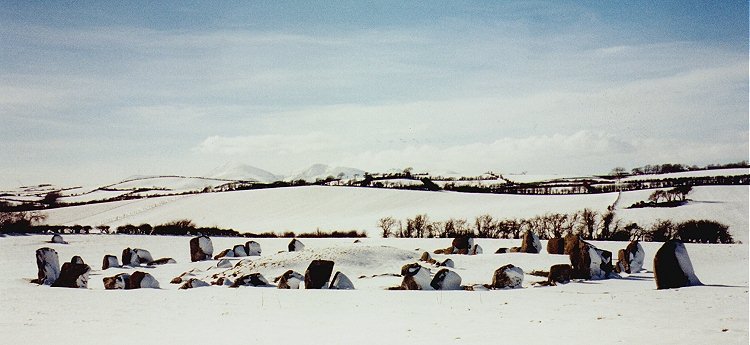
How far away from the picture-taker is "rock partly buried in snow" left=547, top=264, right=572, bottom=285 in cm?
2655

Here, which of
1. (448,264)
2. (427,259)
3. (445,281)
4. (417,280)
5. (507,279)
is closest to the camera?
(417,280)

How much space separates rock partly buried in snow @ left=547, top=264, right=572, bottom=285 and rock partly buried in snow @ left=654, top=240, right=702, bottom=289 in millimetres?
6403

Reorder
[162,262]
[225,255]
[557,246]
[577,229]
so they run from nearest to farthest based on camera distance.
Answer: [557,246], [162,262], [225,255], [577,229]

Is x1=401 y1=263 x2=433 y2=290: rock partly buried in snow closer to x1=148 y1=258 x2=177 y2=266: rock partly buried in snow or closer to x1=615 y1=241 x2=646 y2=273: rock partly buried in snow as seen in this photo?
x1=615 y1=241 x2=646 y2=273: rock partly buried in snow

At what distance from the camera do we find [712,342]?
9.87 m

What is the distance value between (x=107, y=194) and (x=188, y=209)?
157 feet

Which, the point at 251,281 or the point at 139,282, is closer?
the point at 139,282

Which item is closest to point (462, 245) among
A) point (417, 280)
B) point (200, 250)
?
point (417, 280)

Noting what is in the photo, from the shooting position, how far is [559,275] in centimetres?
2673

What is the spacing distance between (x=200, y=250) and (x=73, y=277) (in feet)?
50.5

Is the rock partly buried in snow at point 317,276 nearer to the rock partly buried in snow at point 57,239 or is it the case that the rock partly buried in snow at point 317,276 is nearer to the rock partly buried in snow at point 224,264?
the rock partly buried in snow at point 224,264

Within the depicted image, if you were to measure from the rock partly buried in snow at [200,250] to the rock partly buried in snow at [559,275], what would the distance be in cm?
2648

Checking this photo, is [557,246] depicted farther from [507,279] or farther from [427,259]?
[507,279]

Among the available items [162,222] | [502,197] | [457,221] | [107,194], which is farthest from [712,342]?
[107,194]
